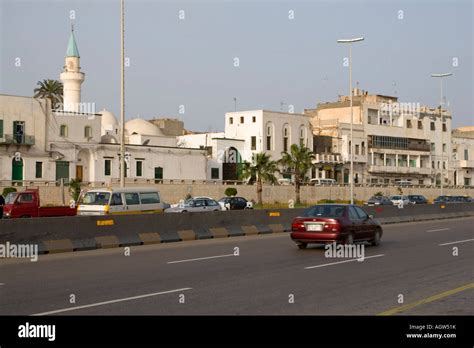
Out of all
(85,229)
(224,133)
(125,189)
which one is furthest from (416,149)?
(85,229)

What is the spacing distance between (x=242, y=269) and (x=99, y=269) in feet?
11.7

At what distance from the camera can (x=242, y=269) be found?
18.0 meters

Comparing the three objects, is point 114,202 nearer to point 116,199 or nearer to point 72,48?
point 116,199

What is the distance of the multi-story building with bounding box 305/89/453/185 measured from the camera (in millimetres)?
104188

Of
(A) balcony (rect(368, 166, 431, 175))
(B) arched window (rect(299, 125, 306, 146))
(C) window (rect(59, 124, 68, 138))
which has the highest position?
(B) arched window (rect(299, 125, 306, 146))

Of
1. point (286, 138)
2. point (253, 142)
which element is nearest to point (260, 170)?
point (253, 142)

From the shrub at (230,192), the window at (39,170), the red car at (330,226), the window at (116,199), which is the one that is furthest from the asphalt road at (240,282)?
the shrub at (230,192)

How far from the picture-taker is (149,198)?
34312 mm

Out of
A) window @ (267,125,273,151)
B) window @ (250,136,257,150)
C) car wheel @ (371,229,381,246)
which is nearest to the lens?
car wheel @ (371,229,381,246)

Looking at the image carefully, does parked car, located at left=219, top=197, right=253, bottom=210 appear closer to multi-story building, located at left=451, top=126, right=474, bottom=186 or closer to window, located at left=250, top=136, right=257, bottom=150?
window, located at left=250, top=136, right=257, bottom=150

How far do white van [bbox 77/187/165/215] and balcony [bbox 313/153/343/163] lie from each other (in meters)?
65.6

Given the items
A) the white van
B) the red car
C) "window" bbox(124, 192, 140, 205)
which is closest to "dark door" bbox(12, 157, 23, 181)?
the white van

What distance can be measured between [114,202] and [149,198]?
7.47ft
